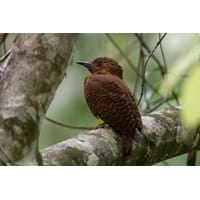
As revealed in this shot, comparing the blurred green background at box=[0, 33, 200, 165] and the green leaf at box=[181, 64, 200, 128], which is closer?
the green leaf at box=[181, 64, 200, 128]

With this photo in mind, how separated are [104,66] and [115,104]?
13 centimetres

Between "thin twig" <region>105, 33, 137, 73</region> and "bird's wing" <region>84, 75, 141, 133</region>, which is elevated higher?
"thin twig" <region>105, 33, 137, 73</region>

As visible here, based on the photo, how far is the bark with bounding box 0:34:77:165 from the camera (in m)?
0.87

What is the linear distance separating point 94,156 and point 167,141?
11.4 inches

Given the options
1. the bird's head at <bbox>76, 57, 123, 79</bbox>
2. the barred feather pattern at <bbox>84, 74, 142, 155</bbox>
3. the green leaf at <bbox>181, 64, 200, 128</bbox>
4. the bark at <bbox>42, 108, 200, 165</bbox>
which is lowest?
the bark at <bbox>42, 108, 200, 165</bbox>

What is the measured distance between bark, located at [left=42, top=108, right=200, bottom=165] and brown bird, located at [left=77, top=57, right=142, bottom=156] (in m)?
0.02

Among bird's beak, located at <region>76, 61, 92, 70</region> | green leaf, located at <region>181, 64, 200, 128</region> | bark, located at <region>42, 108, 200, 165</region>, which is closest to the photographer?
green leaf, located at <region>181, 64, 200, 128</region>

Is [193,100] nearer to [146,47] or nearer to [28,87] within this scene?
[28,87]

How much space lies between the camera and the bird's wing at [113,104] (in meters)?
1.25

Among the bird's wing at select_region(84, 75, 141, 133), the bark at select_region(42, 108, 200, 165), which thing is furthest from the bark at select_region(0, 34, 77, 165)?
the bird's wing at select_region(84, 75, 141, 133)

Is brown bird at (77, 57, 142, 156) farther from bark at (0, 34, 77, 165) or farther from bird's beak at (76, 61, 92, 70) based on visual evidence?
bark at (0, 34, 77, 165)
